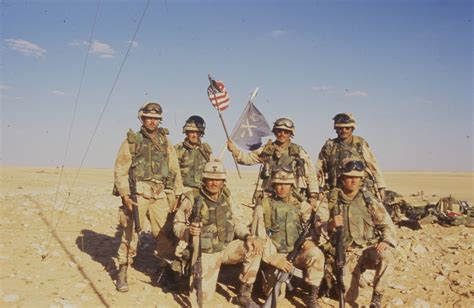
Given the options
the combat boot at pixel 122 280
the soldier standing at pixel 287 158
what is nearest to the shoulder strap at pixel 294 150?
the soldier standing at pixel 287 158

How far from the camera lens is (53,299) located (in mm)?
5223

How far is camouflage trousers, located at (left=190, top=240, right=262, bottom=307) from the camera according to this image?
547 cm

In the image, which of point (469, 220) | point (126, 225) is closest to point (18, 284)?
point (126, 225)

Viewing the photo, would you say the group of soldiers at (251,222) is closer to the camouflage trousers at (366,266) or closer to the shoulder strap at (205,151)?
the camouflage trousers at (366,266)

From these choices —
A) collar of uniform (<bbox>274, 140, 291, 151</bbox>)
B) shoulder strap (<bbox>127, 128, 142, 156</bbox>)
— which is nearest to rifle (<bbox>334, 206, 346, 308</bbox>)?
collar of uniform (<bbox>274, 140, 291, 151</bbox>)

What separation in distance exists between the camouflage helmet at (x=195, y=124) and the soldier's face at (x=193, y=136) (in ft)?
0.21

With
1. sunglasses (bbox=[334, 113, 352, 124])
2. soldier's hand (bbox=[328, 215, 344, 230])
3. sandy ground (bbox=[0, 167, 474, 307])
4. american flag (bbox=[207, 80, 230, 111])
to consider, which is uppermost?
american flag (bbox=[207, 80, 230, 111])

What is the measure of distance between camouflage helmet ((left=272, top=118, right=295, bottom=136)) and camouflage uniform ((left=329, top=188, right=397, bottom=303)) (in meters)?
1.67

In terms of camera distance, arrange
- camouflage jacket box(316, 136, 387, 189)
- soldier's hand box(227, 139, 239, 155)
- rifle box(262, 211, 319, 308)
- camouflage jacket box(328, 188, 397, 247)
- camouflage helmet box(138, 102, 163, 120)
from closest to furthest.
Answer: rifle box(262, 211, 319, 308)
camouflage jacket box(328, 188, 397, 247)
camouflage helmet box(138, 102, 163, 120)
camouflage jacket box(316, 136, 387, 189)
soldier's hand box(227, 139, 239, 155)

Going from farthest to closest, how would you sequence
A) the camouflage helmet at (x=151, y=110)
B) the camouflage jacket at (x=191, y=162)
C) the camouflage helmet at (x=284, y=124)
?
the camouflage jacket at (x=191, y=162)
the camouflage helmet at (x=284, y=124)
the camouflage helmet at (x=151, y=110)

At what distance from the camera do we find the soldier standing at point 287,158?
278 inches

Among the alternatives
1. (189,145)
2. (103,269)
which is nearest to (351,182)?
(189,145)

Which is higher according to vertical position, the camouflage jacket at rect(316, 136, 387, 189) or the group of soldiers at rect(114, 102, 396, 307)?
the camouflage jacket at rect(316, 136, 387, 189)

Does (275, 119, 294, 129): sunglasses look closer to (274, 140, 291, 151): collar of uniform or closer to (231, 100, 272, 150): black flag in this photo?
(274, 140, 291, 151): collar of uniform
